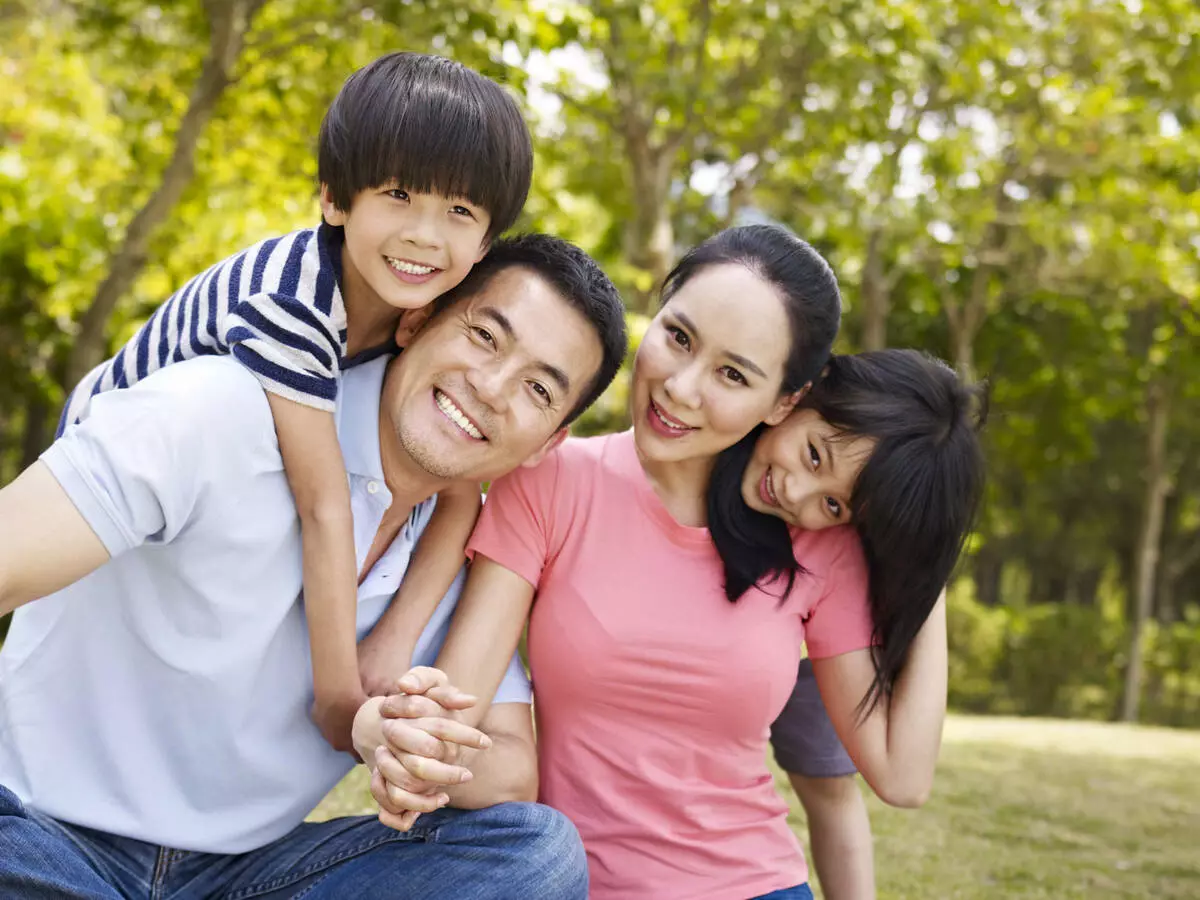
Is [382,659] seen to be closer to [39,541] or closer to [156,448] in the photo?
[156,448]

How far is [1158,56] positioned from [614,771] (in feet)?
30.5

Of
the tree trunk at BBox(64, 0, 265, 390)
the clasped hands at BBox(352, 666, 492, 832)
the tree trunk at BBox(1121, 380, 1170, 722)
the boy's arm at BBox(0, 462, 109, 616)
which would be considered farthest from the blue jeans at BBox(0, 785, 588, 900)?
the tree trunk at BBox(1121, 380, 1170, 722)

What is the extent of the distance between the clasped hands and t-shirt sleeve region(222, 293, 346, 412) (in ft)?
1.89

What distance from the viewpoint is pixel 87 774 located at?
234cm

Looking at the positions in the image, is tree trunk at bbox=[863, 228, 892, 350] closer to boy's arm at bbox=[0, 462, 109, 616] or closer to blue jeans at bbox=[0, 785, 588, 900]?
blue jeans at bbox=[0, 785, 588, 900]

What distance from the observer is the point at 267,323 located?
93.9 inches

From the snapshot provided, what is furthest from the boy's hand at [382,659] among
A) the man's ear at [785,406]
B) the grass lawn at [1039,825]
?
the grass lawn at [1039,825]

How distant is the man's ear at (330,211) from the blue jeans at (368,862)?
1.27 m

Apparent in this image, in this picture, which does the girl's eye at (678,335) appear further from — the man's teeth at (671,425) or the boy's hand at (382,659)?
the boy's hand at (382,659)

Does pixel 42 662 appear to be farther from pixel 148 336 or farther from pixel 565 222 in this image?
pixel 565 222

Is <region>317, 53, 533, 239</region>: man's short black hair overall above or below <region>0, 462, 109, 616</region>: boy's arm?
above

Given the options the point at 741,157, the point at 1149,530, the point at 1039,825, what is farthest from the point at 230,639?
the point at 1149,530

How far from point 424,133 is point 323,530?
0.83 metres

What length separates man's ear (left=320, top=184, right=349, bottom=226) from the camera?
2.68m
